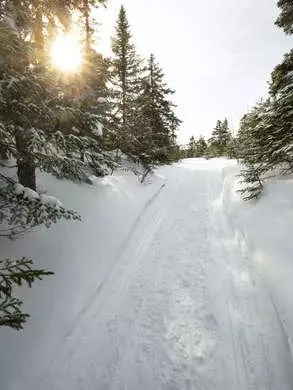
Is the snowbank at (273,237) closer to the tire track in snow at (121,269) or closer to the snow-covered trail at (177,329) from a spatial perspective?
the snow-covered trail at (177,329)

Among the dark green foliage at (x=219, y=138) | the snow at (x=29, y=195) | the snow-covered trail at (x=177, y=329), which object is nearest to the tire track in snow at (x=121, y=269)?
the snow-covered trail at (x=177, y=329)

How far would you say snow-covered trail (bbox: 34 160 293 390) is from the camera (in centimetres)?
471

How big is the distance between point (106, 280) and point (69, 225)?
1.92 m

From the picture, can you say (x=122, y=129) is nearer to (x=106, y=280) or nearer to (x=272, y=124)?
(x=272, y=124)

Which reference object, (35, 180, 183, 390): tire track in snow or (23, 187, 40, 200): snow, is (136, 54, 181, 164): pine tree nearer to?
(35, 180, 183, 390): tire track in snow

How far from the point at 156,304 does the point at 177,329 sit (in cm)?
92

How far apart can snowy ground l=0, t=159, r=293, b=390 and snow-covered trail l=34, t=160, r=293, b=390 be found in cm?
2

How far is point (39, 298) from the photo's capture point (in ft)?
20.1

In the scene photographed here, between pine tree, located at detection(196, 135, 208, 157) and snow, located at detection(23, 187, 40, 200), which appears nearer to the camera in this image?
snow, located at detection(23, 187, 40, 200)

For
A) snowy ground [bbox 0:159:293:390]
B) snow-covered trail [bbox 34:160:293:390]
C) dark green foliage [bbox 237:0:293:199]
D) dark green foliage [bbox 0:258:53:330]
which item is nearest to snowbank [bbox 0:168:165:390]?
snowy ground [bbox 0:159:293:390]

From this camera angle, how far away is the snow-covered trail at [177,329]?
4.71 meters

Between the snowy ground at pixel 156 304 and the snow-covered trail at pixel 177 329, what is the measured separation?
19 millimetres

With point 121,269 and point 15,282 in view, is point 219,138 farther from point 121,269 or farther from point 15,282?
point 15,282

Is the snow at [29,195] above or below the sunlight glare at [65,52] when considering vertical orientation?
below
